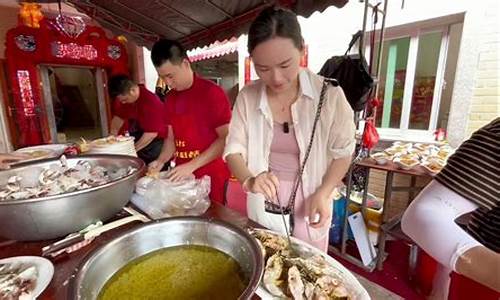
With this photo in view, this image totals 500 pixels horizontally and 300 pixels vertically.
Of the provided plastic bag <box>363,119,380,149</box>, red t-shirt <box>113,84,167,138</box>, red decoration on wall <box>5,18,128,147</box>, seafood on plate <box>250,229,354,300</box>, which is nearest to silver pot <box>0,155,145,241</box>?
seafood on plate <box>250,229,354,300</box>

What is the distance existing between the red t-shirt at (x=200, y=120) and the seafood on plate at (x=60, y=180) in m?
0.57

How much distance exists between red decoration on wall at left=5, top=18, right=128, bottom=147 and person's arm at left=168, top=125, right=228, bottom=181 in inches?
190

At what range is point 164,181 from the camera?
3.80 ft

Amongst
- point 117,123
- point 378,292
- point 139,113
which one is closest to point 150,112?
point 139,113

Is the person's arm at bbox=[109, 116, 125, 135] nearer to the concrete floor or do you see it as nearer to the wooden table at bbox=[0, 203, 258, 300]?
the wooden table at bbox=[0, 203, 258, 300]

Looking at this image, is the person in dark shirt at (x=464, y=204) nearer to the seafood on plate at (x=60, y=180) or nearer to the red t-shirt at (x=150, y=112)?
the seafood on plate at (x=60, y=180)

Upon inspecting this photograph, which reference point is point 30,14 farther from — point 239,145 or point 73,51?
point 239,145

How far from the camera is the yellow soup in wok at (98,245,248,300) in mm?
624

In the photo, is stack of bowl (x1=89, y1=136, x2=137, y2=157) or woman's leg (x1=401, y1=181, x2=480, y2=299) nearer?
woman's leg (x1=401, y1=181, x2=480, y2=299)

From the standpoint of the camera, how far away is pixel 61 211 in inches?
31.5

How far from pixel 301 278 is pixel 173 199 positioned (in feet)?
2.09

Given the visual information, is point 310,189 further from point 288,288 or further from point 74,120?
point 74,120

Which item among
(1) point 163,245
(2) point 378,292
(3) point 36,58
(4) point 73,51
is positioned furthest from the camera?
(4) point 73,51

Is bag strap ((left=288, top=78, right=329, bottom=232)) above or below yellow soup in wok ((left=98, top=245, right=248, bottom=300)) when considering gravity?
above
